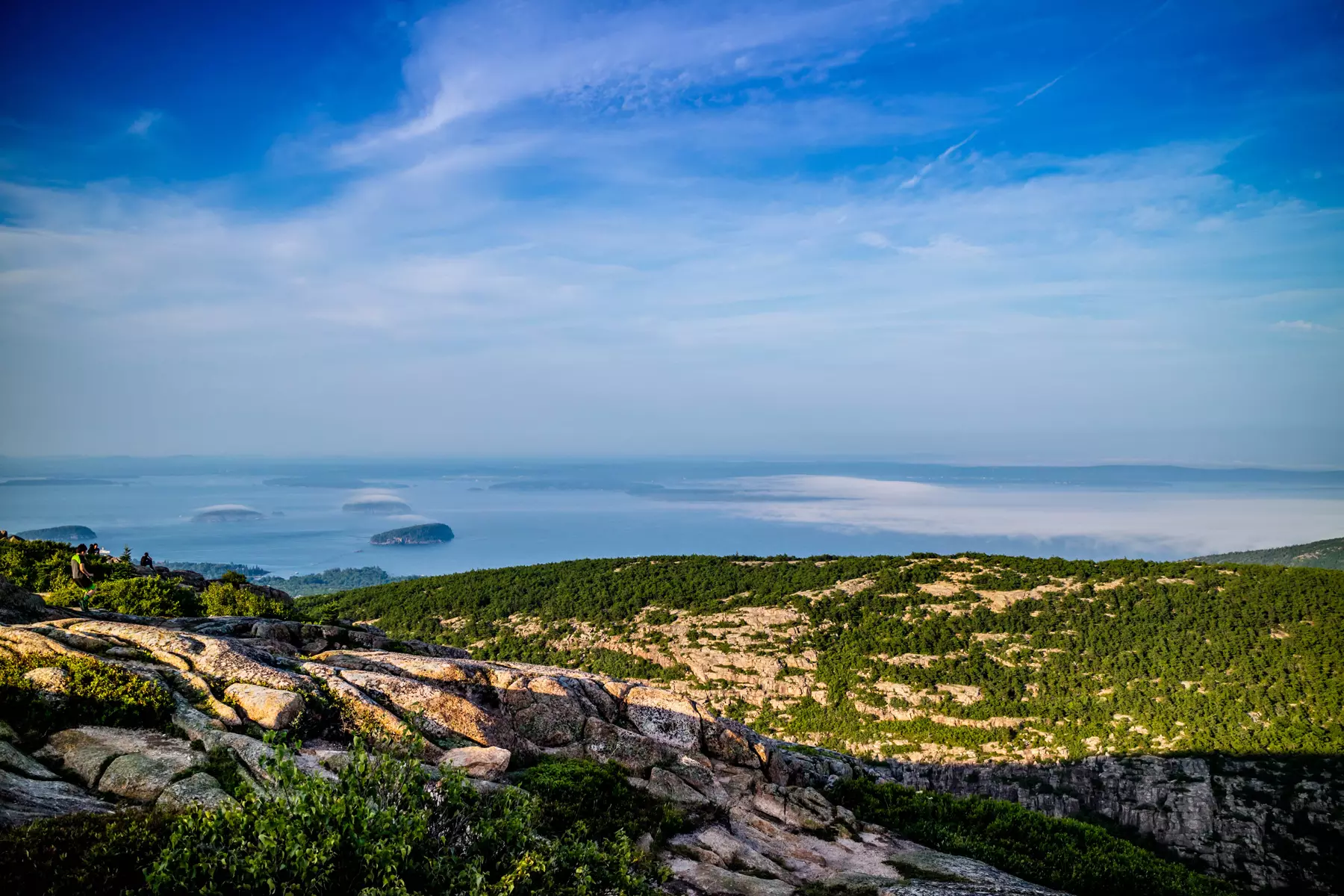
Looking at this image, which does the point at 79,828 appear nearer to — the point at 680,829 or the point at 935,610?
the point at 680,829

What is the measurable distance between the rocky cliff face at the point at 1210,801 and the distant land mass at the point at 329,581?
122511mm

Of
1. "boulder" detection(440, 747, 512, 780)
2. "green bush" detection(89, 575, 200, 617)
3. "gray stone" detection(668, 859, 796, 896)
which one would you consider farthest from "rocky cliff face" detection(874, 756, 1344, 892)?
"green bush" detection(89, 575, 200, 617)

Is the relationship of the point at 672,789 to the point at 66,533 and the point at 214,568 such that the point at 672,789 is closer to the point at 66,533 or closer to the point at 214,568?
the point at 214,568

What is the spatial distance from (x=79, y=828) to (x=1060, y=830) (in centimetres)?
2564

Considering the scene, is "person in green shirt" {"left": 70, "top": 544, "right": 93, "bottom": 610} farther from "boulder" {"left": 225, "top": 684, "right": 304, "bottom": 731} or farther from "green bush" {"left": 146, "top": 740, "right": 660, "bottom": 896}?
"green bush" {"left": 146, "top": 740, "right": 660, "bottom": 896}

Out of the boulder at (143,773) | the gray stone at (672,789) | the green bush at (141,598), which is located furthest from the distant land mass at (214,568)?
the boulder at (143,773)

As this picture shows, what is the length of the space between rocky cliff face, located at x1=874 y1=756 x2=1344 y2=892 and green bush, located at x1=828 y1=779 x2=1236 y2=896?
21.8 metres

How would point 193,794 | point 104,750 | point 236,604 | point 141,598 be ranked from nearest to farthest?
point 193,794
point 104,750
point 141,598
point 236,604

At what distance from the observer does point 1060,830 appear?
68.6ft

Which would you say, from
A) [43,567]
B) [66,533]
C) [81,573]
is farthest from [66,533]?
[81,573]

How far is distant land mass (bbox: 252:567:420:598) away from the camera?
452ft

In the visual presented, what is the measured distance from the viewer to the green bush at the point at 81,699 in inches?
394

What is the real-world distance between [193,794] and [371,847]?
4004mm

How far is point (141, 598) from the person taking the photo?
2258 cm
